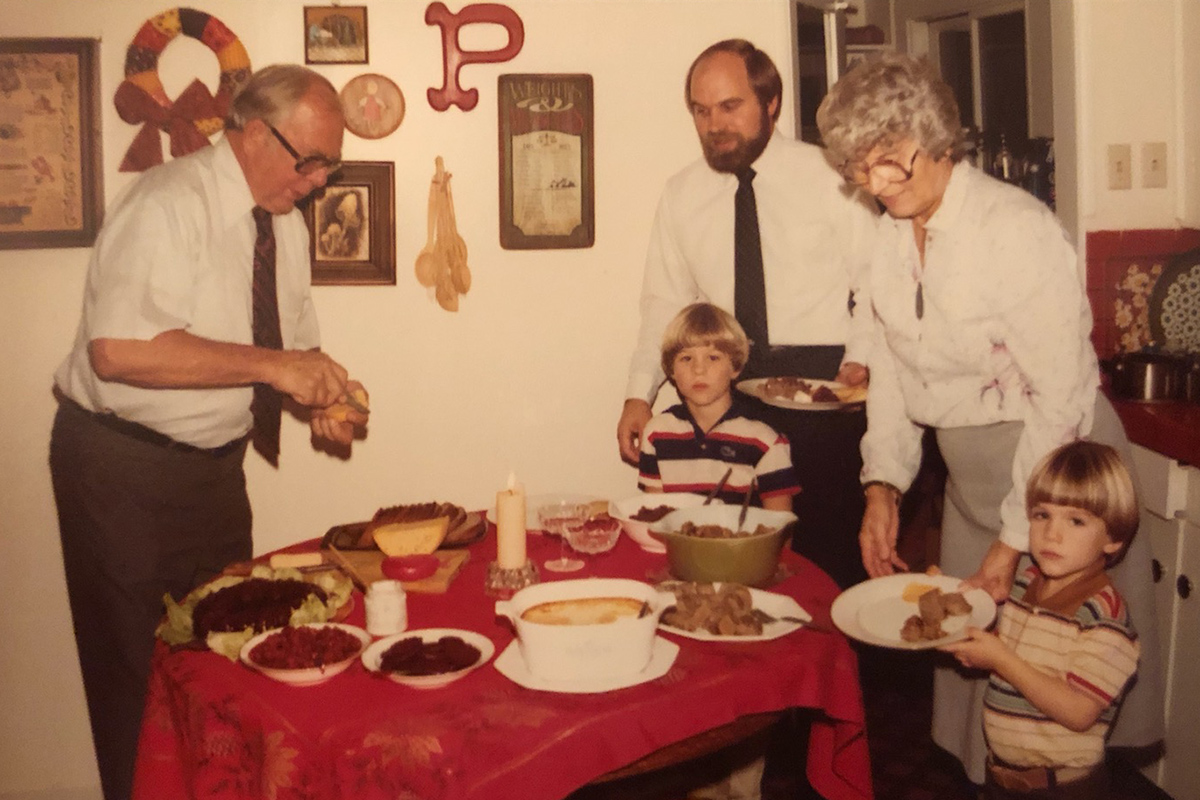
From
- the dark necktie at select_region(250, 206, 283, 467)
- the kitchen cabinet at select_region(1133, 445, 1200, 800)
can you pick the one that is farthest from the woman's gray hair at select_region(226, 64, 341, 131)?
the kitchen cabinet at select_region(1133, 445, 1200, 800)

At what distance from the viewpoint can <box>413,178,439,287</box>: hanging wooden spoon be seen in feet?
10.0

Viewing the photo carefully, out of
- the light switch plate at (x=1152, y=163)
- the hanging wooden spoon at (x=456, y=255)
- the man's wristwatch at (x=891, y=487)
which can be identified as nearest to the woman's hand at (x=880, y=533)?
the man's wristwatch at (x=891, y=487)

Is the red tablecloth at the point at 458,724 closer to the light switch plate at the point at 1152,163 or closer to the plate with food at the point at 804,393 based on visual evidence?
the plate with food at the point at 804,393

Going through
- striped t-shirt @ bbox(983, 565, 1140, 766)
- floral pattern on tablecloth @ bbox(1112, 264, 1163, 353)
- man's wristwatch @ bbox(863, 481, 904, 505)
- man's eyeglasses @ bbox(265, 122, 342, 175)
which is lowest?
striped t-shirt @ bbox(983, 565, 1140, 766)

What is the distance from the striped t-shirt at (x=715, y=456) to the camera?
270 cm

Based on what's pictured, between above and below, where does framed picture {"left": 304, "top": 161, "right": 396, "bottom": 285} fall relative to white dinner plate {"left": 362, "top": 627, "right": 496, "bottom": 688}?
above

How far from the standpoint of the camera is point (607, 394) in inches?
127

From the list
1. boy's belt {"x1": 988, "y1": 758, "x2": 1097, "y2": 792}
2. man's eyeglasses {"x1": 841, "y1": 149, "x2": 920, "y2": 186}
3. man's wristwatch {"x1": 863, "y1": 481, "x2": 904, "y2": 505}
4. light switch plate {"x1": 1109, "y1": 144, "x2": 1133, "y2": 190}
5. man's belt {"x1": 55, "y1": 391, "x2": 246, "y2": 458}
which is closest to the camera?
boy's belt {"x1": 988, "y1": 758, "x2": 1097, "y2": 792}

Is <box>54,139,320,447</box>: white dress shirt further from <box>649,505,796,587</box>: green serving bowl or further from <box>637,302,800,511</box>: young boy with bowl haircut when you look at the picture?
<box>649,505,796,587</box>: green serving bowl

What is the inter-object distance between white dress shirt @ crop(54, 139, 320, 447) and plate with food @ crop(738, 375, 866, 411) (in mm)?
1265

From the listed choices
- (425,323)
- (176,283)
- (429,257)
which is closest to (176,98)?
(176,283)

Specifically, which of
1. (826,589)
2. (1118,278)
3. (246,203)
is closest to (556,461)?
(246,203)

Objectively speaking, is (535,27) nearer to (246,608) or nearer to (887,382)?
(887,382)

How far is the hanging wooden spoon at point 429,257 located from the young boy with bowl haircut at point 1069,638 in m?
1.73
